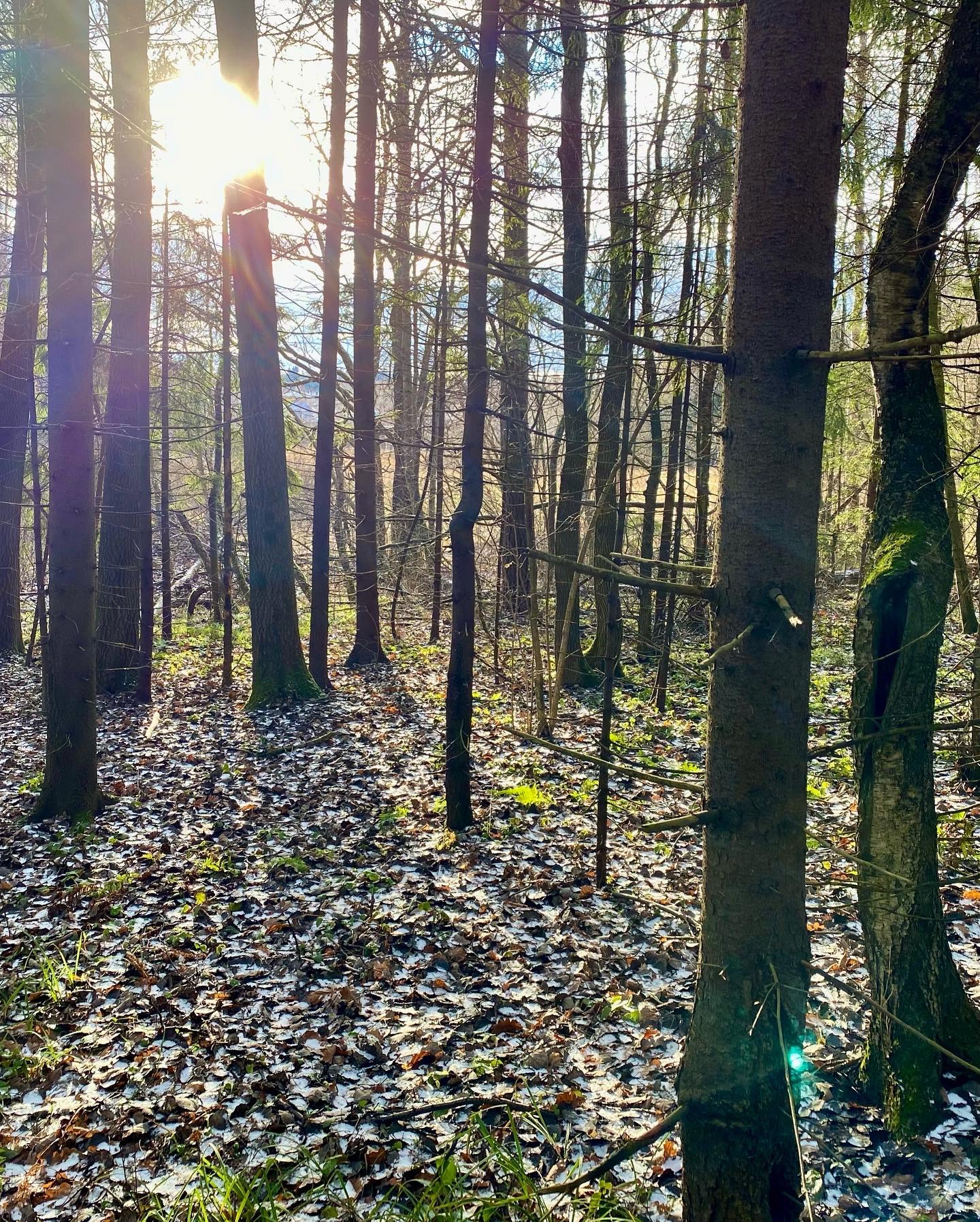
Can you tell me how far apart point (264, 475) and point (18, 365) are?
5.21 m

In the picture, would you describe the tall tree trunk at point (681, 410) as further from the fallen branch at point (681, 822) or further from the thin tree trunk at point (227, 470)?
the thin tree trunk at point (227, 470)

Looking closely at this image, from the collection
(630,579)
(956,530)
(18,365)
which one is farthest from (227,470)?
(630,579)

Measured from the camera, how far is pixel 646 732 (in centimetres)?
816

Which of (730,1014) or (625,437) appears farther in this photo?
(625,437)

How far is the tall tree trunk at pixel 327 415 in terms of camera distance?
9.91 meters

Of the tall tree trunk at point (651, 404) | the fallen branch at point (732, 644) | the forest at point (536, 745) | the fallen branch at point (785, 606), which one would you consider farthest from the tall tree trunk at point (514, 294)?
the fallen branch at point (785, 606)

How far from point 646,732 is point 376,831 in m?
3.16

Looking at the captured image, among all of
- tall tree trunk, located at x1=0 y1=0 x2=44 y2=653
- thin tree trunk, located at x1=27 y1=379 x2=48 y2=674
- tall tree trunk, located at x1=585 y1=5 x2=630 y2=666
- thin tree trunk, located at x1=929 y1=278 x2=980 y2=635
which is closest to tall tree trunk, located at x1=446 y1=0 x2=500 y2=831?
tall tree trunk, located at x1=585 y1=5 x2=630 y2=666

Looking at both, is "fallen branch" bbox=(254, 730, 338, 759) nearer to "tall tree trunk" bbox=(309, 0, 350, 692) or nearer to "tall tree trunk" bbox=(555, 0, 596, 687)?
"tall tree trunk" bbox=(309, 0, 350, 692)

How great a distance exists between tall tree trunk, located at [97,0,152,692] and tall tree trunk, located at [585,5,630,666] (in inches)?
220

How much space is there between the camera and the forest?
2172 millimetres

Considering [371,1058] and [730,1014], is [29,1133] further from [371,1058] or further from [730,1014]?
[730,1014]

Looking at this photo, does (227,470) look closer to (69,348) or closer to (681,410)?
(69,348)

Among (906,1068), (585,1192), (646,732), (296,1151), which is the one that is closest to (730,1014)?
(585,1192)
